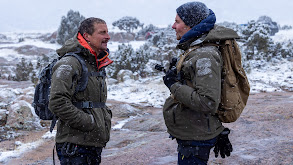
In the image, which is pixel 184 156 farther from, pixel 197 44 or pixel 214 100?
pixel 197 44

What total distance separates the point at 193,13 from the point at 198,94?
27.7 inches

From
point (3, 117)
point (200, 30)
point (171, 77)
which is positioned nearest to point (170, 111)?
point (171, 77)

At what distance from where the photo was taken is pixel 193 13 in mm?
2094

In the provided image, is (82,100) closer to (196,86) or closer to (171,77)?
(171,77)

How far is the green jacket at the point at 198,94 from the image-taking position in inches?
73.1

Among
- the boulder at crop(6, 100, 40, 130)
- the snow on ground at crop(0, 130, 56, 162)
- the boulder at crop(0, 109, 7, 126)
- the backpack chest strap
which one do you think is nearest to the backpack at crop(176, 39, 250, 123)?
the backpack chest strap

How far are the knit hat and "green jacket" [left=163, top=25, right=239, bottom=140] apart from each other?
0.50 feet

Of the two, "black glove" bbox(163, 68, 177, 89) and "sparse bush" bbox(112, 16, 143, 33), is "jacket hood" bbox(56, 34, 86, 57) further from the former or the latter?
"sparse bush" bbox(112, 16, 143, 33)

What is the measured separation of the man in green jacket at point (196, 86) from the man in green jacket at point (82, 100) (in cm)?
70

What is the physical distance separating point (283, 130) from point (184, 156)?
4.04 m

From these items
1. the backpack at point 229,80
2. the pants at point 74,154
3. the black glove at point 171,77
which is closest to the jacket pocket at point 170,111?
the black glove at point 171,77

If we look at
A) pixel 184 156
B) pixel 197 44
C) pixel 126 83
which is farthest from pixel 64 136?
pixel 126 83

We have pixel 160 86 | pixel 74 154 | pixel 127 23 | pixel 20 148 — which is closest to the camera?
pixel 74 154

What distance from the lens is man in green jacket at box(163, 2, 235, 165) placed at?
6.13ft
